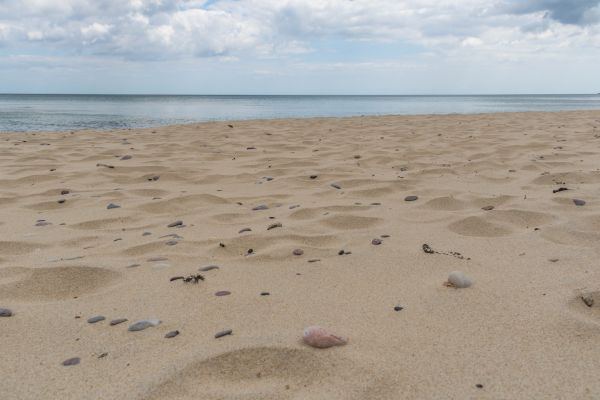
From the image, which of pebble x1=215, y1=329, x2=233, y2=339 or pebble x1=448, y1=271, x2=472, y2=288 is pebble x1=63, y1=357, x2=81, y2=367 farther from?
pebble x1=448, y1=271, x2=472, y2=288

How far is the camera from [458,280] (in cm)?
178

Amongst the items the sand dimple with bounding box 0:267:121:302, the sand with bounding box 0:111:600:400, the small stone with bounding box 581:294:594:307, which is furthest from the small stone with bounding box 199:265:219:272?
the small stone with bounding box 581:294:594:307

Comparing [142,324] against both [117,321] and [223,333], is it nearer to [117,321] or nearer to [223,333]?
[117,321]

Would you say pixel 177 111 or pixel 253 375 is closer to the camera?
pixel 253 375

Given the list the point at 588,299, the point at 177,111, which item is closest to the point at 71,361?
the point at 588,299

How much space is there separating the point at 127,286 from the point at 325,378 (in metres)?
0.99

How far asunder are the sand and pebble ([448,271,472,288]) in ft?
0.11

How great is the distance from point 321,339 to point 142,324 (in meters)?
0.59

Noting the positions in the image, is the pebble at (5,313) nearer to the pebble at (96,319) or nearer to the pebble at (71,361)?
the pebble at (96,319)

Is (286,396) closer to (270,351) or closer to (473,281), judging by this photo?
(270,351)

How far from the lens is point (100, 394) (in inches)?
47.7

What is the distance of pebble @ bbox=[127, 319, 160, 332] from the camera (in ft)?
5.08

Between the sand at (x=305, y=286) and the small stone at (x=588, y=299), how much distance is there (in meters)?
0.02

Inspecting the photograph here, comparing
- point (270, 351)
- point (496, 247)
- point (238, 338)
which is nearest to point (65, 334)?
point (238, 338)
